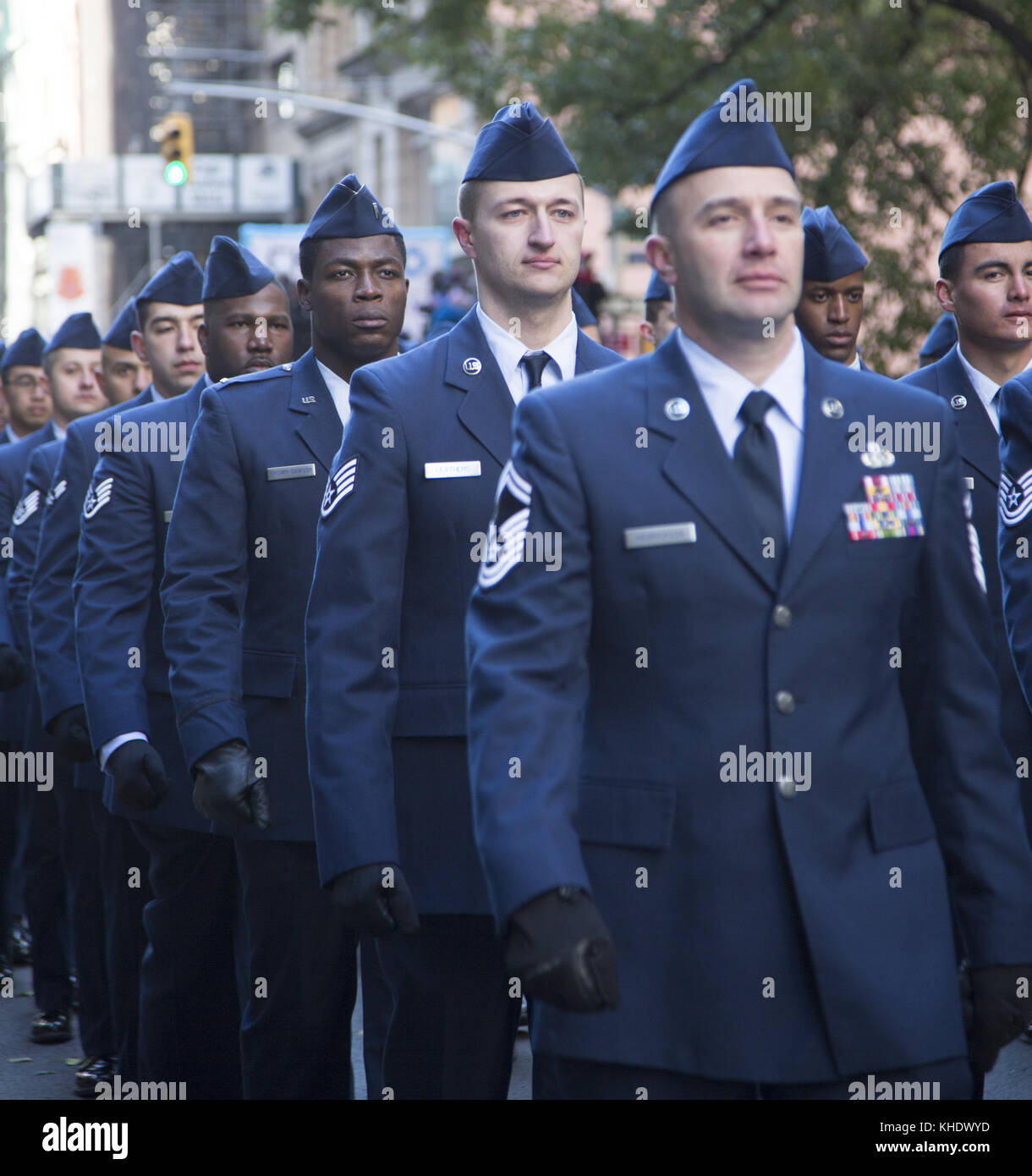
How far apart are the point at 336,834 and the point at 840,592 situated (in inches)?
48.6

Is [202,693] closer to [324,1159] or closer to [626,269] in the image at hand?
[324,1159]

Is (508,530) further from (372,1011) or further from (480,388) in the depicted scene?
(372,1011)

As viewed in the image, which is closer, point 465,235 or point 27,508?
point 465,235

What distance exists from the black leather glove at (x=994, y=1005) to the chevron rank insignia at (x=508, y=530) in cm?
100

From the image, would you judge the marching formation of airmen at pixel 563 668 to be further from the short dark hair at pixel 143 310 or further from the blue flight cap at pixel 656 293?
the blue flight cap at pixel 656 293

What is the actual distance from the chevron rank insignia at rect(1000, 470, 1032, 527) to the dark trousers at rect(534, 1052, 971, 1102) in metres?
2.18

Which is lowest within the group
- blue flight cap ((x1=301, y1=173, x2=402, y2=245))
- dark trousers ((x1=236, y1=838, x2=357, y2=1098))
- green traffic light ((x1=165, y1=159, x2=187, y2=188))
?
dark trousers ((x1=236, y1=838, x2=357, y2=1098))

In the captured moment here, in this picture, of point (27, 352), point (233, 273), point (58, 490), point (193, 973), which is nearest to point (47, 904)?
point (58, 490)

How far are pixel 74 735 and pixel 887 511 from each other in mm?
4159

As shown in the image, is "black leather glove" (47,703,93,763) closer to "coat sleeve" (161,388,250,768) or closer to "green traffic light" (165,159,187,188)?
"coat sleeve" (161,388,250,768)

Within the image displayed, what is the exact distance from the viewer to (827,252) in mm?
6254

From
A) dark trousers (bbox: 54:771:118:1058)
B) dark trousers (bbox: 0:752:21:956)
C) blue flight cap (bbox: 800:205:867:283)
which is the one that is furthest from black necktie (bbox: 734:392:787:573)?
dark trousers (bbox: 0:752:21:956)

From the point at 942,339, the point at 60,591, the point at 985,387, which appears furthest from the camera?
the point at 942,339

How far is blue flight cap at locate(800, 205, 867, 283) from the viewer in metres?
6.22
